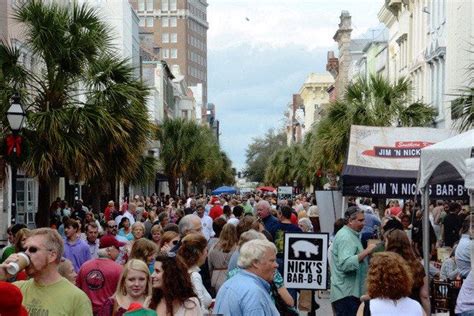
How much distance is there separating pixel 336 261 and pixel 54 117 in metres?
12.6

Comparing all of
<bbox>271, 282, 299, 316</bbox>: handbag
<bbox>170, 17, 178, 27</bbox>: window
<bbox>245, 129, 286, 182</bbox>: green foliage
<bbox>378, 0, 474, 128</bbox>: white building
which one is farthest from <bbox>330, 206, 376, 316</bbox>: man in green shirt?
<bbox>170, 17, 178, 27</bbox>: window

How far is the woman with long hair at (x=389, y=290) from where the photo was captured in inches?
329

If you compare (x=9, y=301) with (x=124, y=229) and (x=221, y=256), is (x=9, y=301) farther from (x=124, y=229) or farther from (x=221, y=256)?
(x=124, y=229)

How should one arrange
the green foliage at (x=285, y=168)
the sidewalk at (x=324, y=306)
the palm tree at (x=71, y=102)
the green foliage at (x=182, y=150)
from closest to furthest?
the sidewalk at (x=324, y=306) < the palm tree at (x=71, y=102) < the green foliage at (x=182, y=150) < the green foliage at (x=285, y=168)

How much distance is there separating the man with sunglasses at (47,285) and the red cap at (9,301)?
77.8 inches

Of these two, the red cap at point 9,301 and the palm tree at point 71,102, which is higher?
the palm tree at point 71,102

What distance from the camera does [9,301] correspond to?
→ 4.96 meters

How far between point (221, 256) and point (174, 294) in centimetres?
531

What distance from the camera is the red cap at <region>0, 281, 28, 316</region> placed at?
4.93 meters

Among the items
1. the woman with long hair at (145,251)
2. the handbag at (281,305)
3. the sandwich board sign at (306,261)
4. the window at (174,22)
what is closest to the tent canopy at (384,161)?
the sandwich board sign at (306,261)

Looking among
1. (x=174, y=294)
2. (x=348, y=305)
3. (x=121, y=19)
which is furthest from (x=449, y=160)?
(x=121, y=19)

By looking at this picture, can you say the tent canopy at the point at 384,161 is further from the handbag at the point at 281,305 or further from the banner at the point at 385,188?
the handbag at the point at 281,305

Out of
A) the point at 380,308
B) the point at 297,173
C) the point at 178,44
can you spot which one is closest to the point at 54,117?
the point at 380,308

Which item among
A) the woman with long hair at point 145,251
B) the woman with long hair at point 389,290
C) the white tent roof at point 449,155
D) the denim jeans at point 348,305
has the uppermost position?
the white tent roof at point 449,155
